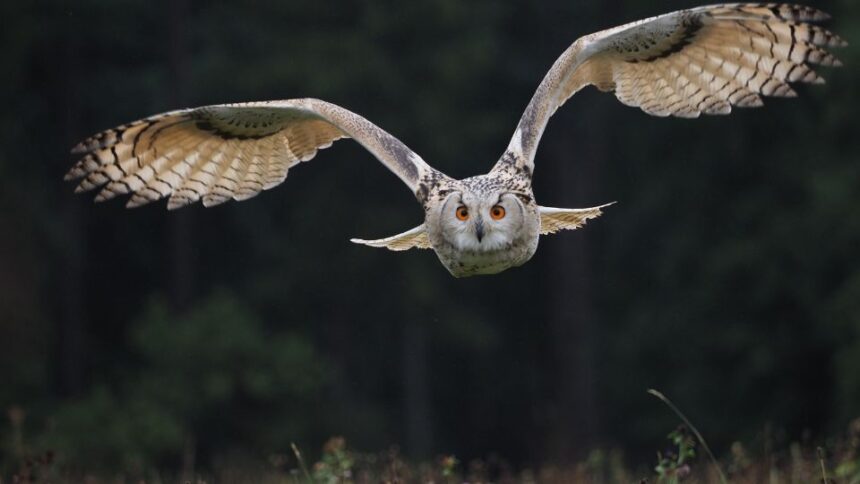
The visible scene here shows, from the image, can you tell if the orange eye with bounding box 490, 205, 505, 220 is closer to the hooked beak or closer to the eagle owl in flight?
the eagle owl in flight

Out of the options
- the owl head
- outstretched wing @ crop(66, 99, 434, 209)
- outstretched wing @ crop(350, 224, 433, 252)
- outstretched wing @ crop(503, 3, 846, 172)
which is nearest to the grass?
the owl head

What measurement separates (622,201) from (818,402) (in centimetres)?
678

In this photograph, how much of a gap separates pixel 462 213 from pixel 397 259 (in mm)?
19518

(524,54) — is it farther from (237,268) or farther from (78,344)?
(78,344)

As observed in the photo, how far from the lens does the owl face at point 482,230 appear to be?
7.71m

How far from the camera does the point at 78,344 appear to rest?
25.7 metres

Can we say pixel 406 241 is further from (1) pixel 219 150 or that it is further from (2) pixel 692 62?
(2) pixel 692 62

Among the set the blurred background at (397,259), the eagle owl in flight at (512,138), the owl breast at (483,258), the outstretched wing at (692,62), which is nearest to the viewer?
the owl breast at (483,258)

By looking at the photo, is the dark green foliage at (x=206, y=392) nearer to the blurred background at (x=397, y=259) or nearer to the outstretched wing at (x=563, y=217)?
the blurred background at (x=397, y=259)

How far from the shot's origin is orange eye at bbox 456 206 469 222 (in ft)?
25.6

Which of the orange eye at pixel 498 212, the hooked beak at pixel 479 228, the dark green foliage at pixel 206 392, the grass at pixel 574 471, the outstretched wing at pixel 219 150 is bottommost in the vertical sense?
the dark green foliage at pixel 206 392


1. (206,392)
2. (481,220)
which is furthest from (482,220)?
(206,392)

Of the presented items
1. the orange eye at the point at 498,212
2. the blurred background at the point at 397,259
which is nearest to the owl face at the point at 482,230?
the orange eye at the point at 498,212

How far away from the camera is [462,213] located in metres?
7.81
